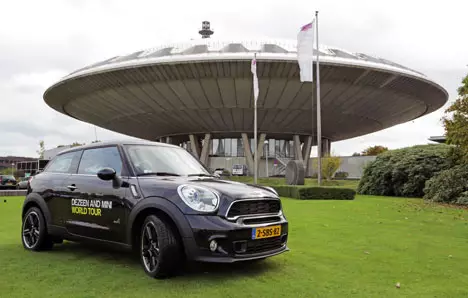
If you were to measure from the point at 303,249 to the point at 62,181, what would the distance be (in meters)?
4.02

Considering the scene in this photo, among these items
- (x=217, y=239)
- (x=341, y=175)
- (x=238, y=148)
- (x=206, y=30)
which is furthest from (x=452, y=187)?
(x=206, y=30)

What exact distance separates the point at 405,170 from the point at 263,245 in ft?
65.7

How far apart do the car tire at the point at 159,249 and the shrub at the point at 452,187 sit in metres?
15.3

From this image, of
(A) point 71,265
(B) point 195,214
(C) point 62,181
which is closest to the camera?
(B) point 195,214

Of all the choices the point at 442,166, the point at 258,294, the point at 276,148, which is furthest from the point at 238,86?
the point at 258,294

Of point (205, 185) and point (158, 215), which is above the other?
point (205, 185)

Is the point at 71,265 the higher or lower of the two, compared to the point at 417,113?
lower

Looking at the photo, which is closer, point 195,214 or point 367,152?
point 195,214

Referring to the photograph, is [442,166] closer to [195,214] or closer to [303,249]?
[303,249]

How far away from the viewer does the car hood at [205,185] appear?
502 cm

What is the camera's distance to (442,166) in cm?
2159

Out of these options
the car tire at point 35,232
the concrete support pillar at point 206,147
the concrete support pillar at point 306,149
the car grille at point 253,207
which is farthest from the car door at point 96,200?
the concrete support pillar at point 306,149

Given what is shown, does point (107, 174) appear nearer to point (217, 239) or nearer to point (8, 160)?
point (217, 239)

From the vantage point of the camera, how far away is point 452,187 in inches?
709
